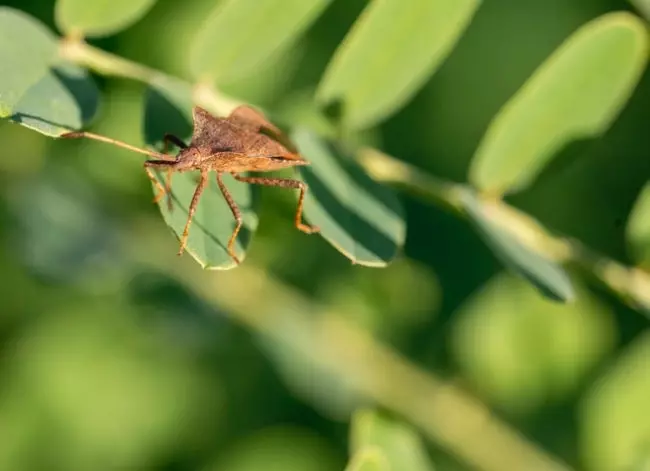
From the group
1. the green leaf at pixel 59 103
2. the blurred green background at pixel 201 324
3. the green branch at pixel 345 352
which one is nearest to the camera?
the green leaf at pixel 59 103

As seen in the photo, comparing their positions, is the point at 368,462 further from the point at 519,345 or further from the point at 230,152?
the point at 519,345

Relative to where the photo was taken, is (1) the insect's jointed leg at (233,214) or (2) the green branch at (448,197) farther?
(2) the green branch at (448,197)

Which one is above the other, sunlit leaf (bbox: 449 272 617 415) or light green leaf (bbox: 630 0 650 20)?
light green leaf (bbox: 630 0 650 20)

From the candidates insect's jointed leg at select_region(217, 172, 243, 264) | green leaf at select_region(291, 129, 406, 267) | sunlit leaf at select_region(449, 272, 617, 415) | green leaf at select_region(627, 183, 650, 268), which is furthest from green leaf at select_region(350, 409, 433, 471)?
sunlit leaf at select_region(449, 272, 617, 415)

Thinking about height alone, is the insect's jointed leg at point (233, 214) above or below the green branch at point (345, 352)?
above

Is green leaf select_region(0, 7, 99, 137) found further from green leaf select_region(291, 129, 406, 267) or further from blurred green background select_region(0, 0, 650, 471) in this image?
blurred green background select_region(0, 0, 650, 471)

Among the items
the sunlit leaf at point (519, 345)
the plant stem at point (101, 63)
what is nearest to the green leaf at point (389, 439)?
the sunlit leaf at point (519, 345)

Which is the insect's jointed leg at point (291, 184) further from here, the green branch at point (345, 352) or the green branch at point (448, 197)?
the green branch at point (345, 352)

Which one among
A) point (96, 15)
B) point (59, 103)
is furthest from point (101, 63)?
point (59, 103)
